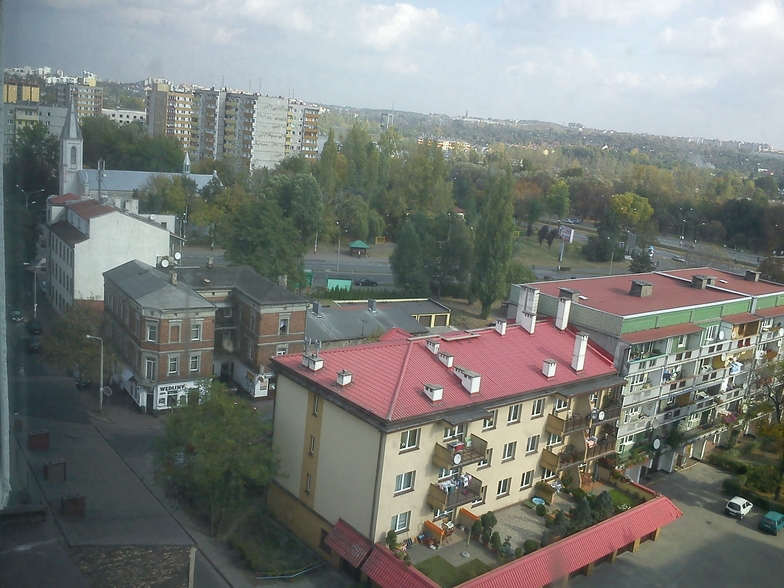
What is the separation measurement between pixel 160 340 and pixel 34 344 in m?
3.10

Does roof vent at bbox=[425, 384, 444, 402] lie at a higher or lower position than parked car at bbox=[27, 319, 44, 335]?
higher

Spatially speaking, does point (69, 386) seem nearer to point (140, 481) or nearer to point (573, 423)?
point (140, 481)

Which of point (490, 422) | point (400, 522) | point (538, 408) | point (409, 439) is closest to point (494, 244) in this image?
point (538, 408)

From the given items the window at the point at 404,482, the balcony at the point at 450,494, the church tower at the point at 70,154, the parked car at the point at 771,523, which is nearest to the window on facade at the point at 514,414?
the balcony at the point at 450,494

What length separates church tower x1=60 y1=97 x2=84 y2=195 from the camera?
55.5ft

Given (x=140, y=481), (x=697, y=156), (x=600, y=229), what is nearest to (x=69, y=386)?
(x=140, y=481)

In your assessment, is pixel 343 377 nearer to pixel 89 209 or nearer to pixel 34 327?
pixel 34 327

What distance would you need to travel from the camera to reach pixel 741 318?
10.8 meters

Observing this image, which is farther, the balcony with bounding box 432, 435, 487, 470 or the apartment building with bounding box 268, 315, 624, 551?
the balcony with bounding box 432, 435, 487, 470

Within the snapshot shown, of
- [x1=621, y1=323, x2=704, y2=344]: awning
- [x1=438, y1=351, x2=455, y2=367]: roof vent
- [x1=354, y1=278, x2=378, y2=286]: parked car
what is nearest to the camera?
[x1=438, y1=351, x2=455, y2=367]: roof vent

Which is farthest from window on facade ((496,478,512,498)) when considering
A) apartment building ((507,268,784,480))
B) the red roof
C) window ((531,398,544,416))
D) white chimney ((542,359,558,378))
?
apartment building ((507,268,784,480))

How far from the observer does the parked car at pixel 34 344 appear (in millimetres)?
11569

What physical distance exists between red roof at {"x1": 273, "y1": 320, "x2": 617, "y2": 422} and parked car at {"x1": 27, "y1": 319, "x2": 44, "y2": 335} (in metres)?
6.76

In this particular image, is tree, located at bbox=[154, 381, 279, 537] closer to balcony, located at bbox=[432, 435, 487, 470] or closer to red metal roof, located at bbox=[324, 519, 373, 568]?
red metal roof, located at bbox=[324, 519, 373, 568]
